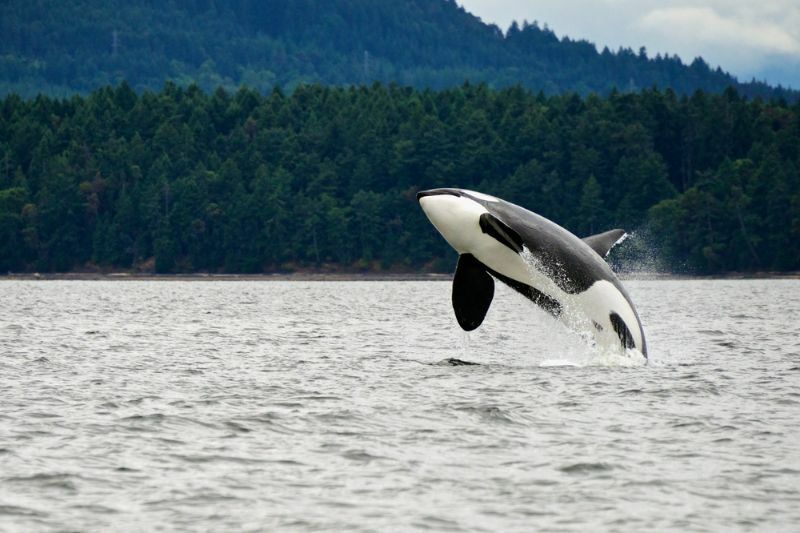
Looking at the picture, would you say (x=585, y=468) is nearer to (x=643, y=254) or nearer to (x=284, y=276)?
(x=284, y=276)

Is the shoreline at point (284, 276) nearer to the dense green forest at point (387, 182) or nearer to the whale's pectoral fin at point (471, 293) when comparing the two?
the dense green forest at point (387, 182)

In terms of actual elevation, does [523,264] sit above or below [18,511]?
above

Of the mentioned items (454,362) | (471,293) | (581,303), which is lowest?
(454,362)

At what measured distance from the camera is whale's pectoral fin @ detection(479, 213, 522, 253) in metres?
25.6

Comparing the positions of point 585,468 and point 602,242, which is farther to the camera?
point 602,242

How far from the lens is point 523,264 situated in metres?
26.4

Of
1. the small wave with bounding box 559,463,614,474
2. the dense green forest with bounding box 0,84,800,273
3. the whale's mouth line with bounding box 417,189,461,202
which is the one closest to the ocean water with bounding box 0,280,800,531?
the small wave with bounding box 559,463,614,474

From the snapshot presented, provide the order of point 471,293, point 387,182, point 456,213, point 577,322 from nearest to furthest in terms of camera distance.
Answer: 1. point 456,213
2. point 471,293
3. point 577,322
4. point 387,182

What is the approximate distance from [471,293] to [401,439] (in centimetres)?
656

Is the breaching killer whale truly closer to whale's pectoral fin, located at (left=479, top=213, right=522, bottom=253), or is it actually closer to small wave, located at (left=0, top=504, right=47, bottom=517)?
whale's pectoral fin, located at (left=479, top=213, right=522, bottom=253)

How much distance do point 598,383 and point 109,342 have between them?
21.1 m

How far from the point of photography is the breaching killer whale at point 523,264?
26.0 m

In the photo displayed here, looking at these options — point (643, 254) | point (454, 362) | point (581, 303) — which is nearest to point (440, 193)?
point (581, 303)

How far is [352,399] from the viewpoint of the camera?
26078mm
